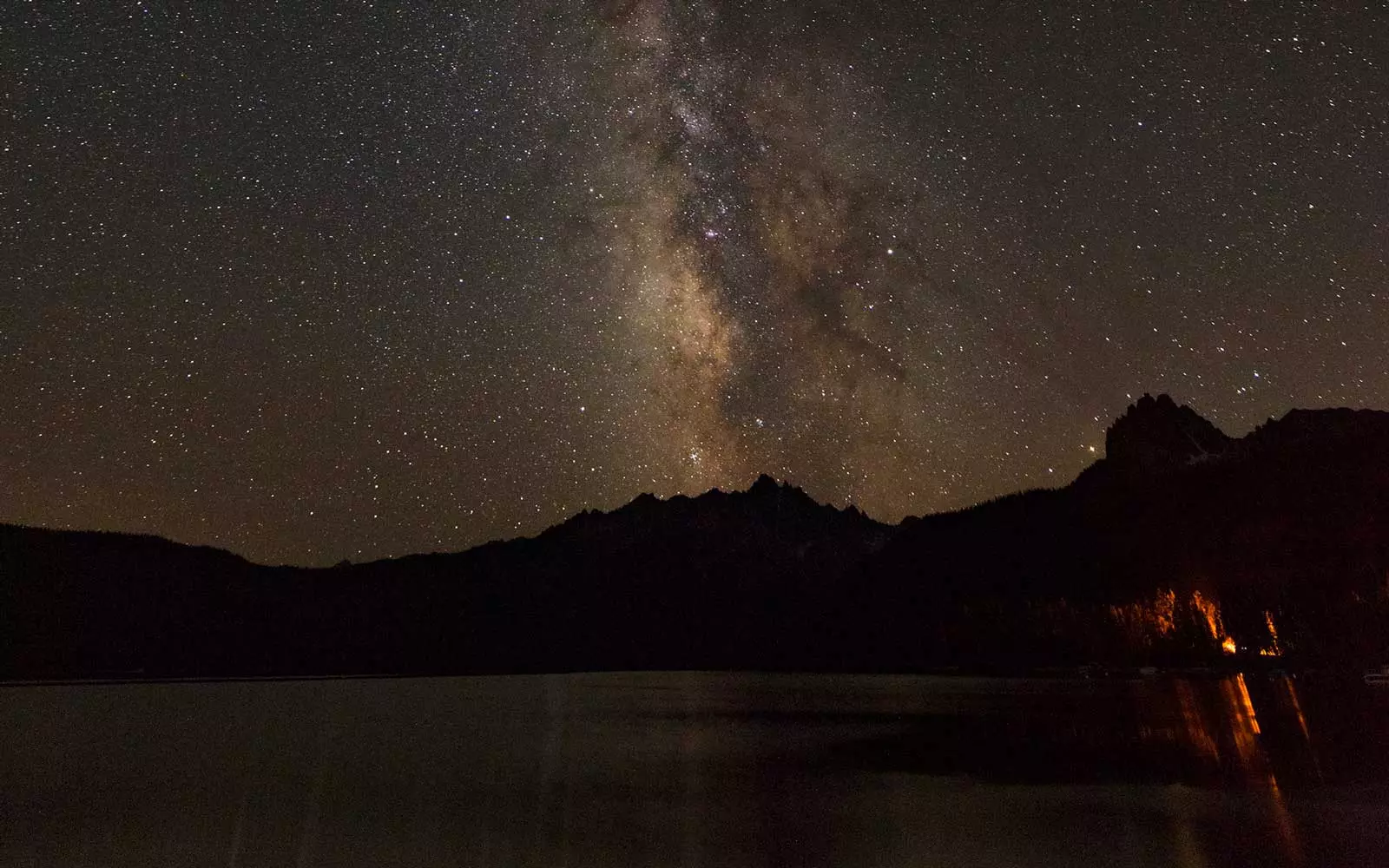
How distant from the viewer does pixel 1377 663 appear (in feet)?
369

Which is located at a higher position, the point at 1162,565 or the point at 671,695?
the point at 1162,565

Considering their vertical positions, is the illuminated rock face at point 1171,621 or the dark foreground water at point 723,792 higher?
the illuminated rock face at point 1171,621

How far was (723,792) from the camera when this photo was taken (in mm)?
25391

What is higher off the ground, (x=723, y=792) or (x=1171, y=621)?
(x=1171, y=621)

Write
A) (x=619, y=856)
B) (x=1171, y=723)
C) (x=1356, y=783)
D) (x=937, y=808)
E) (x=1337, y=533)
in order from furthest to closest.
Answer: (x=1337, y=533) < (x=1171, y=723) < (x=1356, y=783) < (x=937, y=808) < (x=619, y=856)

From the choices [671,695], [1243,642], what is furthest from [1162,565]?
[671,695]

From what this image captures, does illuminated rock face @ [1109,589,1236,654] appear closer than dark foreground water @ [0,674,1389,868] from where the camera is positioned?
No

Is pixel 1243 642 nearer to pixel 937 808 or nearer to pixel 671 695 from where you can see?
pixel 671 695

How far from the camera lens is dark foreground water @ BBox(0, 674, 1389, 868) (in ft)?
56.5

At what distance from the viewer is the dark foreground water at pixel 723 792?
56.5ft

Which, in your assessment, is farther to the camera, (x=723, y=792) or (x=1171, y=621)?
(x=1171, y=621)

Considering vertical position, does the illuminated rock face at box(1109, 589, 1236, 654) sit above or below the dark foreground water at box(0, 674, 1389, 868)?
above

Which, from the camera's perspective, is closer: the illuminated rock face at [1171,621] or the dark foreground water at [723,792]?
the dark foreground water at [723,792]

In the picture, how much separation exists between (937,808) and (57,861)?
18.6 m
